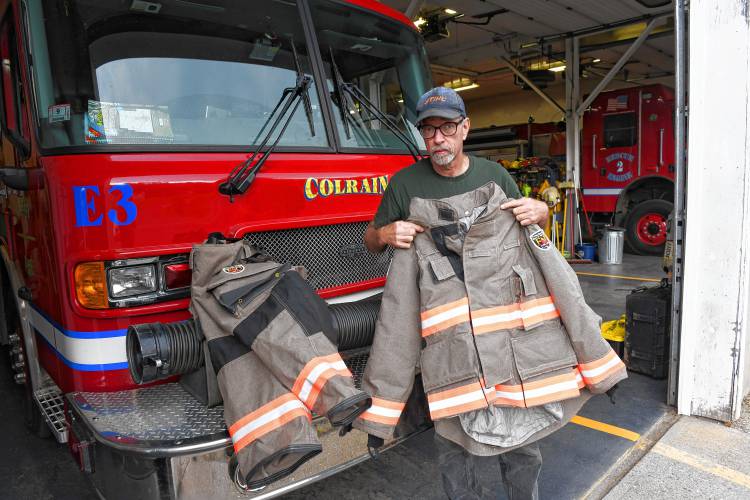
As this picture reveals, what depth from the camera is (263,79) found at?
268cm

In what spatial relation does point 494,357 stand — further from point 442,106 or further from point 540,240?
point 442,106

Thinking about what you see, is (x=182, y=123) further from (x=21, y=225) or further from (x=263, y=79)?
(x=21, y=225)

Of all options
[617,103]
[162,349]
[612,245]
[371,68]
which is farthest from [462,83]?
[162,349]

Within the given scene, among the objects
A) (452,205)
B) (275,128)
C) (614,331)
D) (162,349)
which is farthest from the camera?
(614,331)

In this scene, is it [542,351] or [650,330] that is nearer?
[542,351]

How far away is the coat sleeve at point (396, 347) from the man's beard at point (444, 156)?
34 cm

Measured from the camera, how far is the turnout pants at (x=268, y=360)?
1622 mm

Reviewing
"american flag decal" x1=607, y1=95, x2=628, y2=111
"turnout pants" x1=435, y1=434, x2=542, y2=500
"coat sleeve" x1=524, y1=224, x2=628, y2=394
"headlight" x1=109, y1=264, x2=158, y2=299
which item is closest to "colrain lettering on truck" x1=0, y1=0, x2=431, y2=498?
"headlight" x1=109, y1=264, x2=158, y2=299

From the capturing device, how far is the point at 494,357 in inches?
70.8

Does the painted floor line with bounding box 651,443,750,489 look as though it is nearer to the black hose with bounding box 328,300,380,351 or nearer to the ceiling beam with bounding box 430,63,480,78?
the black hose with bounding box 328,300,380,351

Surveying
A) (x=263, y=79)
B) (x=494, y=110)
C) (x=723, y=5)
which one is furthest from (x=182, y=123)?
(x=494, y=110)

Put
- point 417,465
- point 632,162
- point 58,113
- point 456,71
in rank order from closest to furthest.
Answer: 1. point 58,113
2. point 417,465
3. point 632,162
4. point 456,71

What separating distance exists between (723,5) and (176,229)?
9.93ft

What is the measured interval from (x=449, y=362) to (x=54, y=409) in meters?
1.88
